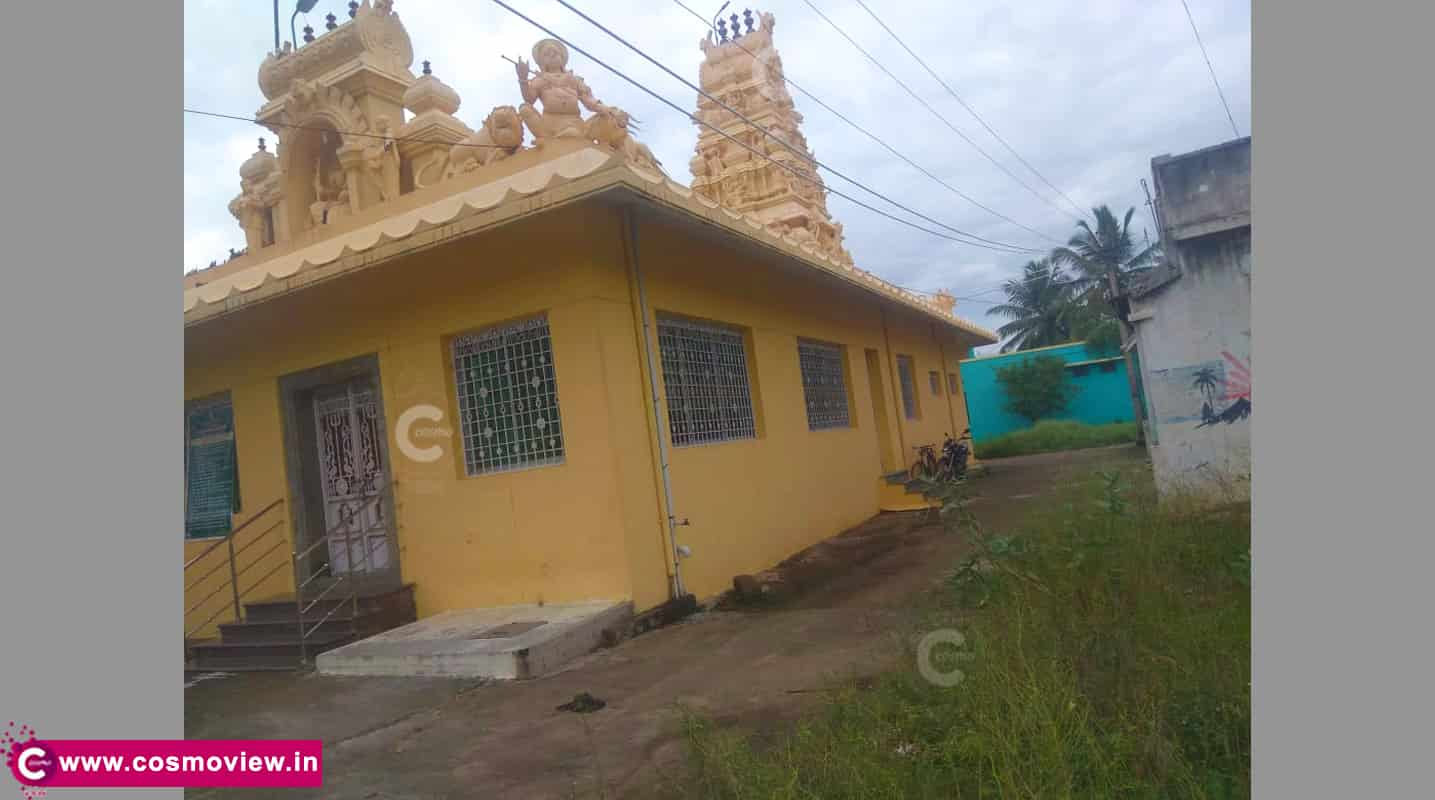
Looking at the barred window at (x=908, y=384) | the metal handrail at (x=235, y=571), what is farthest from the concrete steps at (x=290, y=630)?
the barred window at (x=908, y=384)

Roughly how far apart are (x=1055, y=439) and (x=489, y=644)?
2045cm

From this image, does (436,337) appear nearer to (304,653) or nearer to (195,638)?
(304,653)

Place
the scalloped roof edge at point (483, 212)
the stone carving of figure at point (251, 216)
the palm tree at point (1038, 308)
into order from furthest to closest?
the palm tree at point (1038, 308) < the stone carving of figure at point (251, 216) < the scalloped roof edge at point (483, 212)

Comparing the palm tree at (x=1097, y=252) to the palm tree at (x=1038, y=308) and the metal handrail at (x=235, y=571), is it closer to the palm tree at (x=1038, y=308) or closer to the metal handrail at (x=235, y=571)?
the palm tree at (x=1038, y=308)

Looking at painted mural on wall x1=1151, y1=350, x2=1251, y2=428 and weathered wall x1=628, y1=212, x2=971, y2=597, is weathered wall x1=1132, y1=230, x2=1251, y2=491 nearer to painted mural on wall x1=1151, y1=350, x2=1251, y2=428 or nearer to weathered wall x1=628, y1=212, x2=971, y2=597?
painted mural on wall x1=1151, y1=350, x2=1251, y2=428

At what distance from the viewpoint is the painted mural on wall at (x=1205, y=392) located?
24.4ft

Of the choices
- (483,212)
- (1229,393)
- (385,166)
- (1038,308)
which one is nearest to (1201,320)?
(1229,393)

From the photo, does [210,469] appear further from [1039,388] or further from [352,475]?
[1039,388]

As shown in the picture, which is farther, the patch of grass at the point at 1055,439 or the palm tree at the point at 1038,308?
the palm tree at the point at 1038,308

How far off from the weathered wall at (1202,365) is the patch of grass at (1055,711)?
3.02 metres

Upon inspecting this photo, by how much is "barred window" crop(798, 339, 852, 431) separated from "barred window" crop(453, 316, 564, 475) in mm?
3931

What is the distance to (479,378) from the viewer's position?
7.09 m

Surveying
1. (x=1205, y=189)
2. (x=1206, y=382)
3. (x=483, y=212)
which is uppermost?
(x=483, y=212)

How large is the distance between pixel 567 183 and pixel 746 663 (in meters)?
3.19
